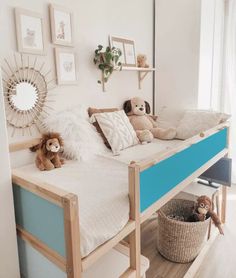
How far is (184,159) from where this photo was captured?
152 cm

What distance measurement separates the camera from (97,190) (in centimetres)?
120

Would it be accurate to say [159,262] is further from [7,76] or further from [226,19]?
[226,19]

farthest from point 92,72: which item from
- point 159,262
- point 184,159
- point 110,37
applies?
point 159,262

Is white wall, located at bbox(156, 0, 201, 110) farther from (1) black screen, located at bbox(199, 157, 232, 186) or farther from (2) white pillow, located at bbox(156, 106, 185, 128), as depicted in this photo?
(1) black screen, located at bbox(199, 157, 232, 186)

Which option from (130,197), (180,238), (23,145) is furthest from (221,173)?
(23,145)

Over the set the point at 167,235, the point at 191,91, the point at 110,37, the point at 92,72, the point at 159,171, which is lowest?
the point at 167,235

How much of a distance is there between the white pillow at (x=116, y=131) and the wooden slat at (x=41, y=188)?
850mm

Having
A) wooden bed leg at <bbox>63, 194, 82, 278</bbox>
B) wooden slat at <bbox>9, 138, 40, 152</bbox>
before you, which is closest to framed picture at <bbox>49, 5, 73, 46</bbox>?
wooden slat at <bbox>9, 138, 40, 152</bbox>

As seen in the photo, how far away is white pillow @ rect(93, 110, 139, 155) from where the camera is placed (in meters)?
1.88

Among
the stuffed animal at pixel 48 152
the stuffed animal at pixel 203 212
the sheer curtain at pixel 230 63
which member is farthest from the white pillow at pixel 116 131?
the sheer curtain at pixel 230 63

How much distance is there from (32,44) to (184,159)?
3.80 feet

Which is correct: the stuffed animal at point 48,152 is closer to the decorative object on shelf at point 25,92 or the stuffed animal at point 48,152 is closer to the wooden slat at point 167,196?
the decorative object on shelf at point 25,92

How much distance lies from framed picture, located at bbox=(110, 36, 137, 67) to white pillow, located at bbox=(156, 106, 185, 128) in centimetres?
60

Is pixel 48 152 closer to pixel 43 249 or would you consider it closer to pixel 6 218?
pixel 6 218
